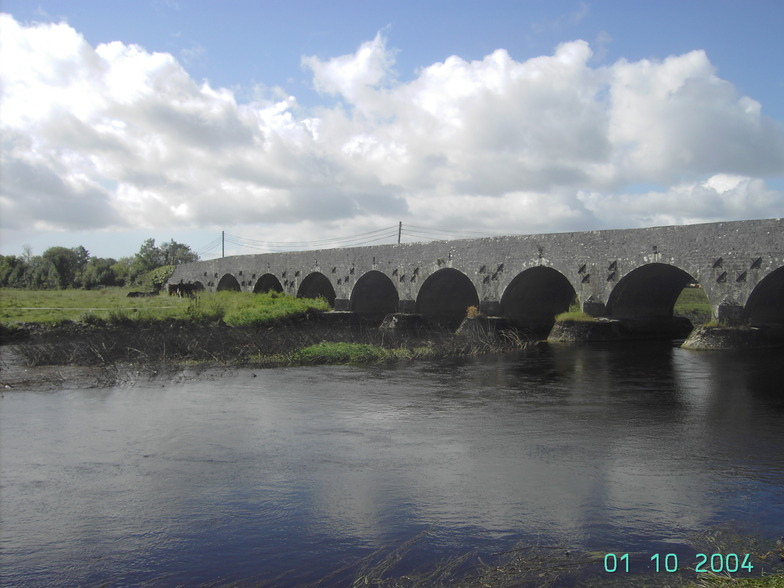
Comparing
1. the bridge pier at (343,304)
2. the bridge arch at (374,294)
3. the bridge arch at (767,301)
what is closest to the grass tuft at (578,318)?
the bridge arch at (767,301)

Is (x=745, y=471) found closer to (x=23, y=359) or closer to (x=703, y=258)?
(x=703, y=258)

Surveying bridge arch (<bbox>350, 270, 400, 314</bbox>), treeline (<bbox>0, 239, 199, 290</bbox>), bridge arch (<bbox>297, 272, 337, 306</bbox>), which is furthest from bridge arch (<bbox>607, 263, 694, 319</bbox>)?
treeline (<bbox>0, 239, 199, 290</bbox>)

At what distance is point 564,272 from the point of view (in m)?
26.9

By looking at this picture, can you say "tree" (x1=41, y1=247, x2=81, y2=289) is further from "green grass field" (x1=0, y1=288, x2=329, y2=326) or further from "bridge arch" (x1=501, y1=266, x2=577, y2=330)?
"bridge arch" (x1=501, y1=266, x2=577, y2=330)

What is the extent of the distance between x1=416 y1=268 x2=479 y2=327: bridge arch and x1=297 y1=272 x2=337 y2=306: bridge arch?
8906mm

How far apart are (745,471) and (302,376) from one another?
1234 centimetres

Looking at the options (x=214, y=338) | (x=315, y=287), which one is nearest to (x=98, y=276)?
(x=315, y=287)

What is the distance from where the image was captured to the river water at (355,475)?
6.99m

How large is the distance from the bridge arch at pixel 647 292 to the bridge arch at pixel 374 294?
13.3m

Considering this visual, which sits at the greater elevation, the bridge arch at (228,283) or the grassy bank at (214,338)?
the bridge arch at (228,283)

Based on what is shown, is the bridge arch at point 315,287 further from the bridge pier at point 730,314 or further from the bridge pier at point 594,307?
the bridge pier at point 730,314

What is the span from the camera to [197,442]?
11.5m

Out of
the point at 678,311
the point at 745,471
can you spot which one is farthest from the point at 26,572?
the point at 678,311

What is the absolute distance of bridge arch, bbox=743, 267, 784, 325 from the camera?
71.7 feet
